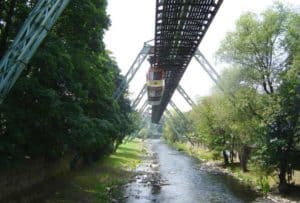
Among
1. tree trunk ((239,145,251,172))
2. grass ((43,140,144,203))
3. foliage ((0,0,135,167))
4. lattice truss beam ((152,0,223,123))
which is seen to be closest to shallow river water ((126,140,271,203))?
grass ((43,140,144,203))

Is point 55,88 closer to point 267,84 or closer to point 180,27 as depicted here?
point 180,27

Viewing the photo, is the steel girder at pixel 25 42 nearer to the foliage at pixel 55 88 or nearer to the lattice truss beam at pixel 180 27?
the foliage at pixel 55 88

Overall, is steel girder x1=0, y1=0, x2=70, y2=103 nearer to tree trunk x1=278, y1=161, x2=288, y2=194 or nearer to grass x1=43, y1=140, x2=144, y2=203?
grass x1=43, y1=140, x2=144, y2=203

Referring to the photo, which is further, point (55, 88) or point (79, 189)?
point (79, 189)

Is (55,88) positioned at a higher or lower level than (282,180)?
higher

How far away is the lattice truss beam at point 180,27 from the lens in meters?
22.8

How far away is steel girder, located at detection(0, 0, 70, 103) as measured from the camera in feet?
48.5

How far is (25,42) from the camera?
48.9ft

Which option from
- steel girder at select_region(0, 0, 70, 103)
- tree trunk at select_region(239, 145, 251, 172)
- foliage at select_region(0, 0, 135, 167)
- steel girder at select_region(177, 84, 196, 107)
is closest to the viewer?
steel girder at select_region(0, 0, 70, 103)

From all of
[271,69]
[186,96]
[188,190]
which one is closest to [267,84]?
[271,69]

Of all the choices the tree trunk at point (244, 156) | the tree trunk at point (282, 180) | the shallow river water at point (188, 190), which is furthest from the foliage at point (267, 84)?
the tree trunk at point (244, 156)

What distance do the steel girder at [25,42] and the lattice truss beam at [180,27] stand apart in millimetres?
8469

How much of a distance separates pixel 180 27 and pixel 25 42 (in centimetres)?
1433

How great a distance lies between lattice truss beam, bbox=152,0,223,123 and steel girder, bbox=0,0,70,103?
8469 mm
